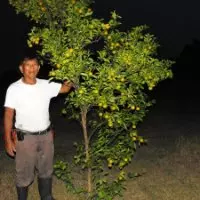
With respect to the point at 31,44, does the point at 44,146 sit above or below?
below

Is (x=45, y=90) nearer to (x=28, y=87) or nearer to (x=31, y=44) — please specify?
(x=28, y=87)

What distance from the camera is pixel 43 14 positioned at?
6.08 metres

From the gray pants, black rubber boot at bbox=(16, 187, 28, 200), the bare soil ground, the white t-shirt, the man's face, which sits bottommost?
the bare soil ground

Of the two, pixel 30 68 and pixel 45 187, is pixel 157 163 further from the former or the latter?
pixel 30 68

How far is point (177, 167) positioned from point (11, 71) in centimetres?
5131

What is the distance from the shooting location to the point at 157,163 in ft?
29.7

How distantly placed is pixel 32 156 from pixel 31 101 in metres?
0.79

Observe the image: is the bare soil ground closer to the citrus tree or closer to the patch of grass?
the patch of grass

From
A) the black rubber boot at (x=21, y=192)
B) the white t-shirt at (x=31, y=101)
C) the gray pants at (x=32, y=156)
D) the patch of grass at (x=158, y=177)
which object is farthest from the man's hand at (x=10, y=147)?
the patch of grass at (x=158, y=177)

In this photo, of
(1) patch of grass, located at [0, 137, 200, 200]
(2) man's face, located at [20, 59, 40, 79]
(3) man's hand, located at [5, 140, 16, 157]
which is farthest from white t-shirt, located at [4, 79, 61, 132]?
(1) patch of grass, located at [0, 137, 200, 200]

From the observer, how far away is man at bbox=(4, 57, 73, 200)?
18.5 ft

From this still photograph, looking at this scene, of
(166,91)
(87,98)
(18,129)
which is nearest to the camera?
(87,98)

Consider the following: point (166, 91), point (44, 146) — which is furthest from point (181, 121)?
point (166, 91)

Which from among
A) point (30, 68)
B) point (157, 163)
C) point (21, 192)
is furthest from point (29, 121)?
point (157, 163)
